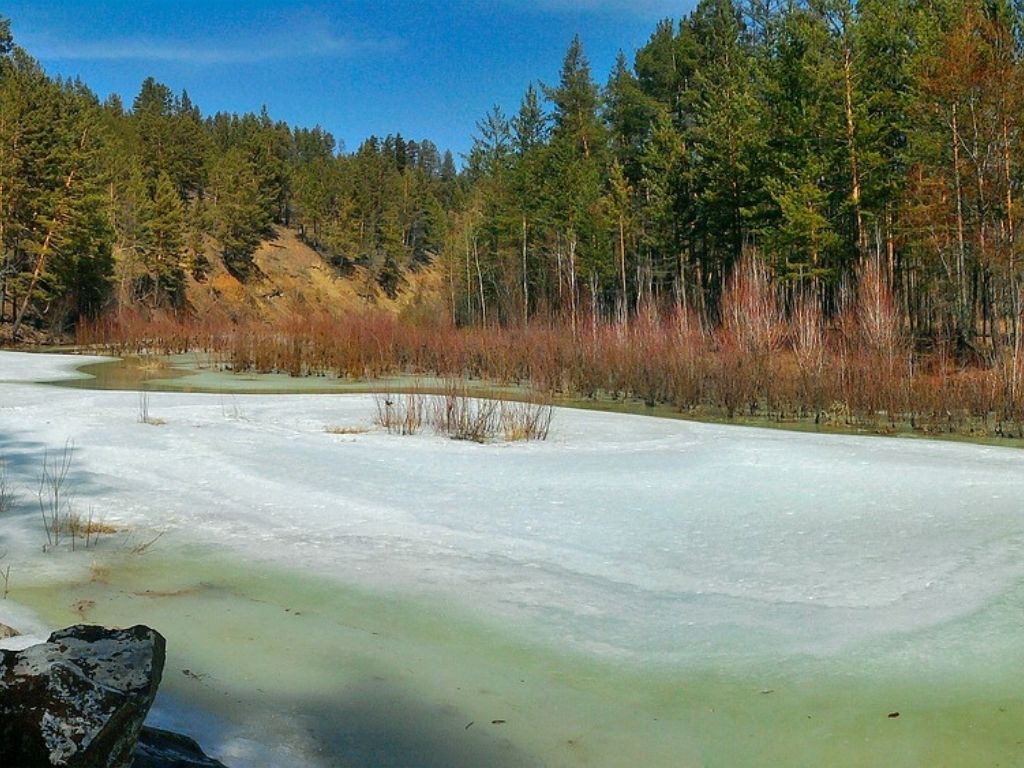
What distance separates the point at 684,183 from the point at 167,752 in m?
32.0

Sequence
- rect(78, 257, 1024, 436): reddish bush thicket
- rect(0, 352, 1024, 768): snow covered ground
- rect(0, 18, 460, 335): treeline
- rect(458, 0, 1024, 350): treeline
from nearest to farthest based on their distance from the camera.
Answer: rect(0, 352, 1024, 768): snow covered ground, rect(78, 257, 1024, 436): reddish bush thicket, rect(458, 0, 1024, 350): treeline, rect(0, 18, 460, 335): treeline

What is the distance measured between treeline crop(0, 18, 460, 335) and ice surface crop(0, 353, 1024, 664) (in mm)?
24038

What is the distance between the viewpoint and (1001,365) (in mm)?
12914

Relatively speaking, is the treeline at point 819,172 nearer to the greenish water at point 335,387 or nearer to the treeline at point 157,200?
the greenish water at point 335,387

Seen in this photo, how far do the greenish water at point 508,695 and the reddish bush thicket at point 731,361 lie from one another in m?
8.72

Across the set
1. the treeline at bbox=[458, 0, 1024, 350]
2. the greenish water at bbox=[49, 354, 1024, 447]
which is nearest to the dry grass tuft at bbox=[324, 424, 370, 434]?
the greenish water at bbox=[49, 354, 1024, 447]

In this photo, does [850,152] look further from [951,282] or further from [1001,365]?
[1001,365]

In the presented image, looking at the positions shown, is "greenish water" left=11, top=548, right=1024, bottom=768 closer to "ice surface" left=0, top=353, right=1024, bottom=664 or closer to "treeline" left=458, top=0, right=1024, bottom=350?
"ice surface" left=0, top=353, right=1024, bottom=664

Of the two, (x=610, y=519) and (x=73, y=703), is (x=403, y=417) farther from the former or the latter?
(x=73, y=703)

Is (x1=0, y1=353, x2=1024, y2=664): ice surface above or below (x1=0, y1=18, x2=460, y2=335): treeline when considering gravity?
below

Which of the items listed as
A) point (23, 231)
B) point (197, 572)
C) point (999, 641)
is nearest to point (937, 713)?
point (999, 641)

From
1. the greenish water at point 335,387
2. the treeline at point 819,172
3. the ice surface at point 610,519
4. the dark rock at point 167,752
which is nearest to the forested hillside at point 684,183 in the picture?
the treeline at point 819,172

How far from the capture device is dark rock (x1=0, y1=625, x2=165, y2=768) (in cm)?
186

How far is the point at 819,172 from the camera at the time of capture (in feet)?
76.2
